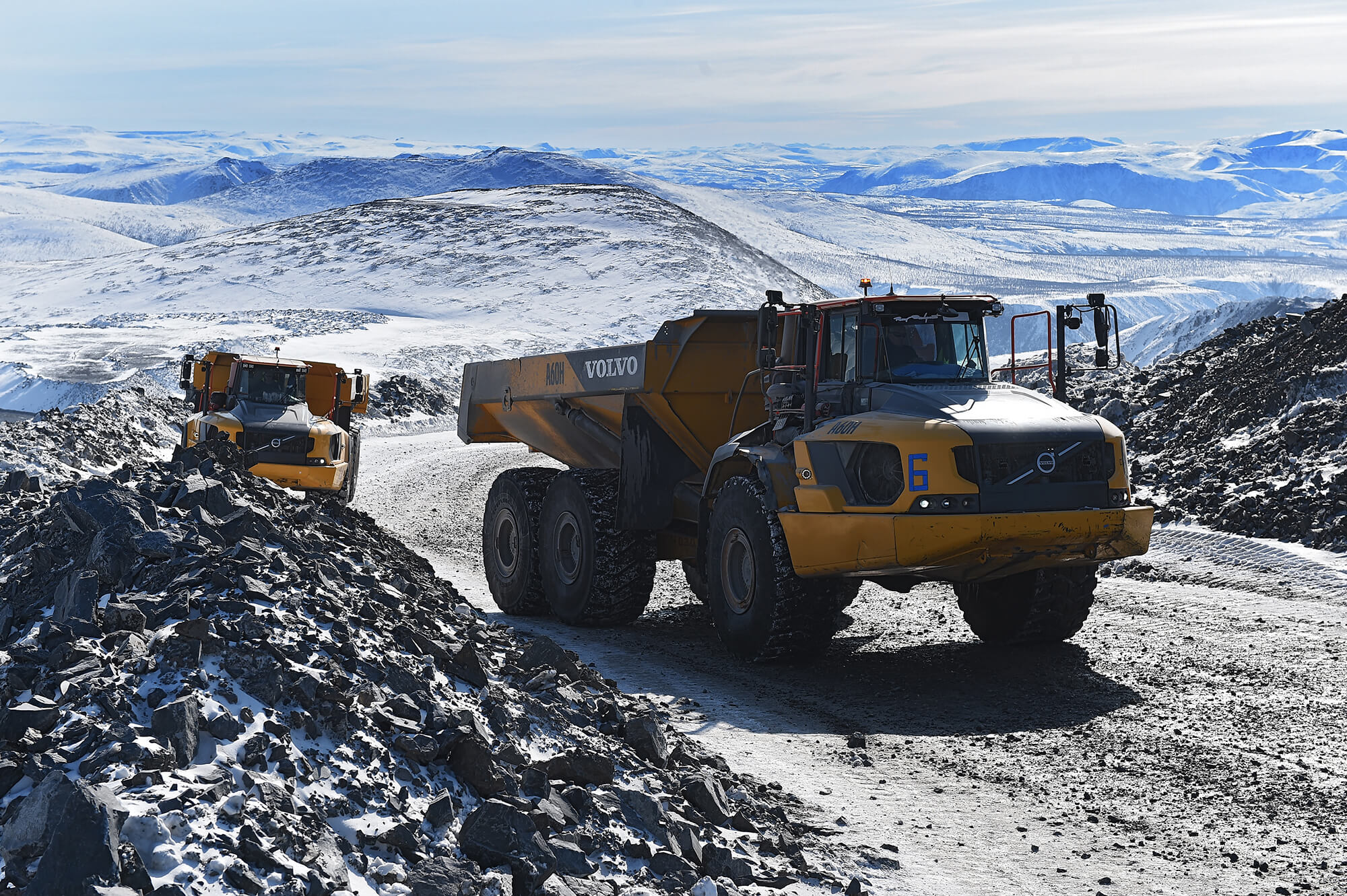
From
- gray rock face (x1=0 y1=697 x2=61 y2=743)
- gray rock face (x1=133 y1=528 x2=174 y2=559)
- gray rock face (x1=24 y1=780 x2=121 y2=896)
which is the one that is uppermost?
gray rock face (x1=133 y1=528 x2=174 y2=559)

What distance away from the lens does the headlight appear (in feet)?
26.1

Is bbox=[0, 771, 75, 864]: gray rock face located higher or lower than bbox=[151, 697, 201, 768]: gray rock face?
lower

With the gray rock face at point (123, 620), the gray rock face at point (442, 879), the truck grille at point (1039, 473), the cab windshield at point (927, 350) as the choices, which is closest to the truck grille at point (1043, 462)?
the truck grille at point (1039, 473)

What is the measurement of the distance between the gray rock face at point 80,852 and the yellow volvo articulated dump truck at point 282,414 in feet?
39.3

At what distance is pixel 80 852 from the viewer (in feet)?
12.9

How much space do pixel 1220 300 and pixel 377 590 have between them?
111583 mm

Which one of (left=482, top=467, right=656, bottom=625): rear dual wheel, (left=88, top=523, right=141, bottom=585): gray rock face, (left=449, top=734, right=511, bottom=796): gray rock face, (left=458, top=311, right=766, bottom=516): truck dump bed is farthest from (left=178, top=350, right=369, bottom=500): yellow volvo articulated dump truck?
(left=449, top=734, right=511, bottom=796): gray rock face

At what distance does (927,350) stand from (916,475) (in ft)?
4.59

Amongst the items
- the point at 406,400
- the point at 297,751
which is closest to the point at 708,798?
the point at 297,751

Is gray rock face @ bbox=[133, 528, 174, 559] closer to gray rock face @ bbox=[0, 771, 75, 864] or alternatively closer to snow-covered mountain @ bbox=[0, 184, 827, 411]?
gray rock face @ bbox=[0, 771, 75, 864]

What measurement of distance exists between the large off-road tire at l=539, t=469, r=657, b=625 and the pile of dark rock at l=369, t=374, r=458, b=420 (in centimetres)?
2720

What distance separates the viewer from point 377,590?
7668 mm

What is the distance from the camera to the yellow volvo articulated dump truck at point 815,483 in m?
7.89

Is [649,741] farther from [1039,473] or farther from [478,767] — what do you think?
[1039,473]
